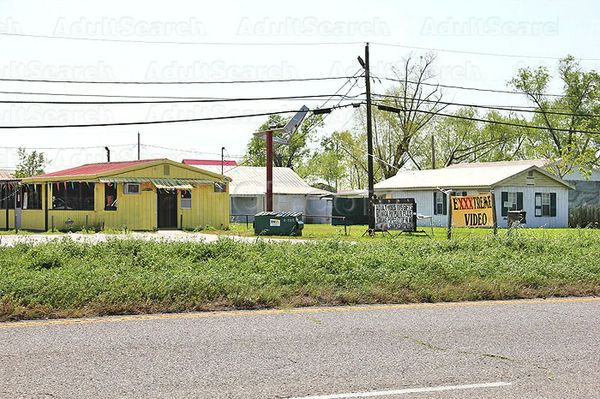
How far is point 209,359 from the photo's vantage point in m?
6.78

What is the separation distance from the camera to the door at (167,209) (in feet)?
121

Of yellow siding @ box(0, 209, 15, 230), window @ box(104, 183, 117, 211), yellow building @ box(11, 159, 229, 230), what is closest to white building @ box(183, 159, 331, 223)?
yellow building @ box(11, 159, 229, 230)

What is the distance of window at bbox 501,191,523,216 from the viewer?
4153cm

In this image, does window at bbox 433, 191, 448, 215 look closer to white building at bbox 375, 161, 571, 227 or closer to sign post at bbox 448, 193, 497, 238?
white building at bbox 375, 161, 571, 227

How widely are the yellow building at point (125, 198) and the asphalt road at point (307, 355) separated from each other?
2677cm

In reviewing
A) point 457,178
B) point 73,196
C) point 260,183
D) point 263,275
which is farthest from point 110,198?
point 263,275

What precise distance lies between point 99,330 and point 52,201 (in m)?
29.6

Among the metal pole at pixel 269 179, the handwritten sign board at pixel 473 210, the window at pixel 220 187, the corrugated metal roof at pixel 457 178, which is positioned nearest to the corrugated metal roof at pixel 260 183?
the corrugated metal roof at pixel 457 178

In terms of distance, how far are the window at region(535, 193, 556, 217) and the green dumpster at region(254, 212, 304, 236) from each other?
58.7ft

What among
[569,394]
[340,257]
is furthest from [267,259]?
[569,394]

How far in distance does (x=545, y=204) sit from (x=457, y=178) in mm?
5482

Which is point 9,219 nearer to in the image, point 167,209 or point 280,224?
point 167,209

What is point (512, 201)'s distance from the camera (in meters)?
41.9

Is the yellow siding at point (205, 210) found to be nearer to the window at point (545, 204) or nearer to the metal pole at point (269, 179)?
the metal pole at point (269, 179)
